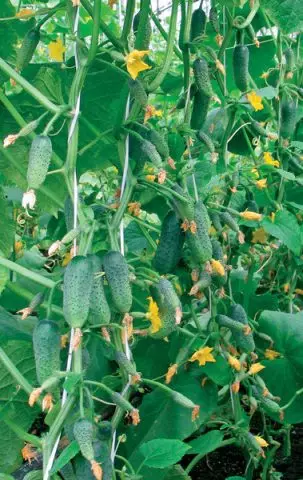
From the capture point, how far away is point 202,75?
1312 mm

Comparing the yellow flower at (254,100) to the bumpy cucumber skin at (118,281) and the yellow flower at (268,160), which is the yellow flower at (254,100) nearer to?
the yellow flower at (268,160)

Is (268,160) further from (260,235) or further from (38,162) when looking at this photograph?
(38,162)

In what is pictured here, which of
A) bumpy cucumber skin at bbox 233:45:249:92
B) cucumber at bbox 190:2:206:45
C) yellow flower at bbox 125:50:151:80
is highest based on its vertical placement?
cucumber at bbox 190:2:206:45

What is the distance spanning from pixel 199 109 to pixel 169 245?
0.28m

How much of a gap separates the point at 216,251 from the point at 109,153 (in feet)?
1.47

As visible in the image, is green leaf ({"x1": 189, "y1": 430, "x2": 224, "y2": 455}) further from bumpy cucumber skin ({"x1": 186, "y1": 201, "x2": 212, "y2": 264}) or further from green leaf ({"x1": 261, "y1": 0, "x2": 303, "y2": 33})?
green leaf ({"x1": 261, "y1": 0, "x2": 303, "y2": 33})

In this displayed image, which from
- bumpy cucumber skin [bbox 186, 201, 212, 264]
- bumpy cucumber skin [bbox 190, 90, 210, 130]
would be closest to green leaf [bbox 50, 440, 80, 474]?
bumpy cucumber skin [bbox 186, 201, 212, 264]

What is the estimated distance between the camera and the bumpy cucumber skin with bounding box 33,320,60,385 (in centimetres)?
104

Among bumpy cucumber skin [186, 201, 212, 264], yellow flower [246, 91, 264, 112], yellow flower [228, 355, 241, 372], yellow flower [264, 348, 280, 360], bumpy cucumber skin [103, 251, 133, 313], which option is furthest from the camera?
yellow flower [264, 348, 280, 360]

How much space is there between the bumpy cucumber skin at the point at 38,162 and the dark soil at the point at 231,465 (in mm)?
1220

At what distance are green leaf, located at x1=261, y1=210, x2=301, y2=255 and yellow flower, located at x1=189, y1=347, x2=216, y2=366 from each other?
291 mm

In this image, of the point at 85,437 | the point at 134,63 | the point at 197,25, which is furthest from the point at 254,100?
the point at 85,437

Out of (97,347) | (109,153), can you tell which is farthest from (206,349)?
(109,153)

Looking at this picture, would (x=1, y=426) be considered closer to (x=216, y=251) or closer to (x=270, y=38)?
(x=216, y=251)
